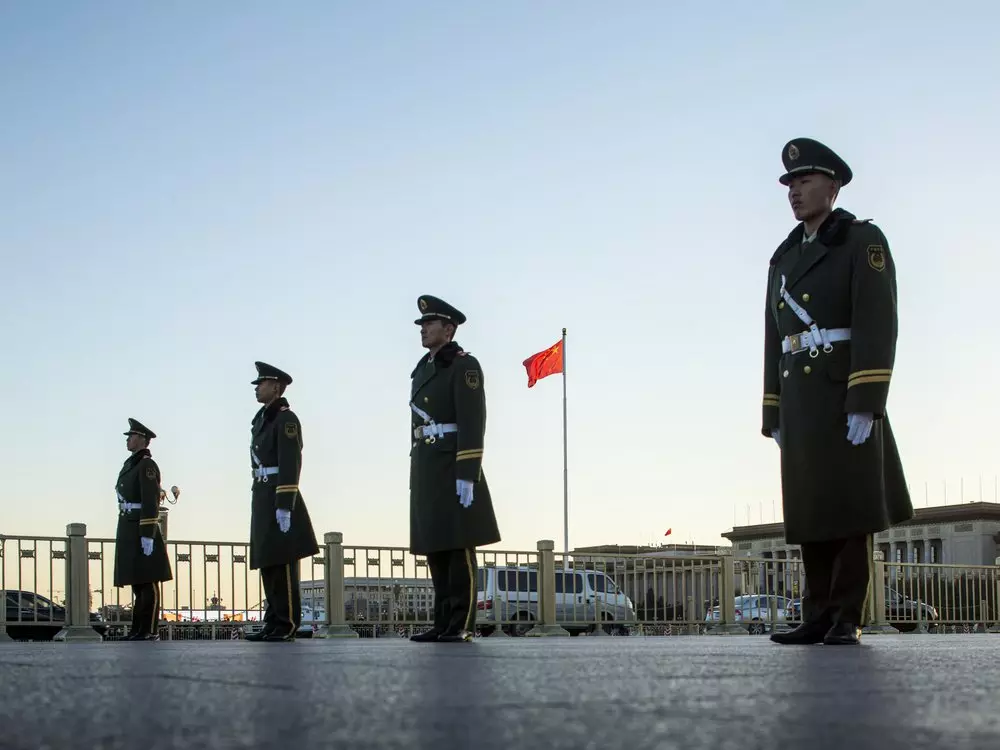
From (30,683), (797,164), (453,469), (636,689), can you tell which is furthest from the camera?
(453,469)

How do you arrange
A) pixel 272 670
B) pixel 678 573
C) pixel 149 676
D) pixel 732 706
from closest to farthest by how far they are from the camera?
pixel 732 706 < pixel 149 676 < pixel 272 670 < pixel 678 573

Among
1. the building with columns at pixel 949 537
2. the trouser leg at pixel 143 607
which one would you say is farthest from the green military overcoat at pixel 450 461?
the building with columns at pixel 949 537

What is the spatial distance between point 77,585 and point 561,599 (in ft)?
19.3

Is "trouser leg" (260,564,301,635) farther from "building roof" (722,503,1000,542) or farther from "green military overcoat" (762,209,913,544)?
"building roof" (722,503,1000,542)

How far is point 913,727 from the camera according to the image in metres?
1.81

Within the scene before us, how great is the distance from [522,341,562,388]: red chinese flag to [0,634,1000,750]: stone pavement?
1276 inches

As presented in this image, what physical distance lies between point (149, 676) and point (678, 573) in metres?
15.9

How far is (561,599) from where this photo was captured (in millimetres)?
16859

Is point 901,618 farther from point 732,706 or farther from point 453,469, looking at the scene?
point 732,706

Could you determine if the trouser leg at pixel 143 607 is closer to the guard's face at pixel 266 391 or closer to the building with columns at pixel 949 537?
the guard's face at pixel 266 391

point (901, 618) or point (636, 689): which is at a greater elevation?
point (636, 689)

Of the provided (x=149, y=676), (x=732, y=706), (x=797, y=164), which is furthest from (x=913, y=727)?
(x=797, y=164)

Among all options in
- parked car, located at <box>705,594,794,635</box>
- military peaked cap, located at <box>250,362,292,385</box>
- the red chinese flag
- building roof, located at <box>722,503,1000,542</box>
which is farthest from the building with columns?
military peaked cap, located at <box>250,362,292,385</box>

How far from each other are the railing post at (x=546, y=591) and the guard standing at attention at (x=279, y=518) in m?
5.95
